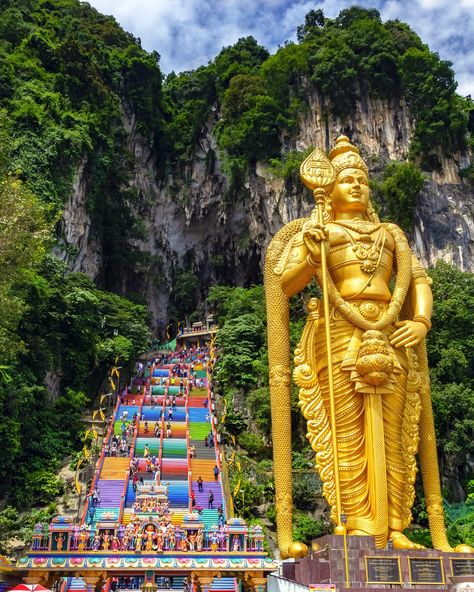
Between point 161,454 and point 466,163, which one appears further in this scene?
point 466,163

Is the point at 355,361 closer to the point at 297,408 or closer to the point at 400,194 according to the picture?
the point at 297,408

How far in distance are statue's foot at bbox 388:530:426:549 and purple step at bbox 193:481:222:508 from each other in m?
6.40

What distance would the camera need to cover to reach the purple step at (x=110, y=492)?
41.1ft

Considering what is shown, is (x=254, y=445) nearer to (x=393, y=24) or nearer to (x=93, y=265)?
(x=93, y=265)

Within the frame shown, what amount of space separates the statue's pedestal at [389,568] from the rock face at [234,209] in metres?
16.2

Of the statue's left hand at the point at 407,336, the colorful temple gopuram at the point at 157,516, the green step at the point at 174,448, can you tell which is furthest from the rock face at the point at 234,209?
the statue's left hand at the point at 407,336

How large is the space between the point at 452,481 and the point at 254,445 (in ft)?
16.2

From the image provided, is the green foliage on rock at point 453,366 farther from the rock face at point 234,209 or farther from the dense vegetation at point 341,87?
the dense vegetation at point 341,87

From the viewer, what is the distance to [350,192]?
824cm

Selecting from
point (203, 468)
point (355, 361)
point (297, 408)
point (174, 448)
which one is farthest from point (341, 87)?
point (355, 361)

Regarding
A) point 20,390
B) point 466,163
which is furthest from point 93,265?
point 466,163

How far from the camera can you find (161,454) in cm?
1494

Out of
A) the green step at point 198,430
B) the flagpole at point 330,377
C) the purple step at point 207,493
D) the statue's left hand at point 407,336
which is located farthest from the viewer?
the green step at point 198,430

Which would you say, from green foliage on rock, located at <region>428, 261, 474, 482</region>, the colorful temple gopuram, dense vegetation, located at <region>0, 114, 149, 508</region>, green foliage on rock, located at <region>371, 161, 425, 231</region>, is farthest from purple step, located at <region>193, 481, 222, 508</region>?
green foliage on rock, located at <region>371, 161, 425, 231</region>
